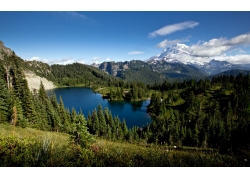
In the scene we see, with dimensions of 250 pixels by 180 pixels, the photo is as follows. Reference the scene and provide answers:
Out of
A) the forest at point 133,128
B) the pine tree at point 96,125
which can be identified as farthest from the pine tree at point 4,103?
the pine tree at point 96,125

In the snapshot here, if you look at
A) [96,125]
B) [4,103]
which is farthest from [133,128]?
[4,103]

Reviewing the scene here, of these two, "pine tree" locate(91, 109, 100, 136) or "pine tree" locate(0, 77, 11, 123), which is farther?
"pine tree" locate(91, 109, 100, 136)

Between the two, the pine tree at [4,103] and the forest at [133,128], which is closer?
the forest at [133,128]

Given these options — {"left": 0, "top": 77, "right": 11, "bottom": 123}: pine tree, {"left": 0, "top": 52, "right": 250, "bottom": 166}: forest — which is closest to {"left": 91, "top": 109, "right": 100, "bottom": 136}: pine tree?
{"left": 0, "top": 52, "right": 250, "bottom": 166}: forest

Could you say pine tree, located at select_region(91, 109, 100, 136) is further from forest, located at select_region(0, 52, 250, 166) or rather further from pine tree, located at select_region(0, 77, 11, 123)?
pine tree, located at select_region(0, 77, 11, 123)

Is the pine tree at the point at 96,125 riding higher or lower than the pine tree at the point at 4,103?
lower

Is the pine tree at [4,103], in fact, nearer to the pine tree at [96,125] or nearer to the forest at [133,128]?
the forest at [133,128]

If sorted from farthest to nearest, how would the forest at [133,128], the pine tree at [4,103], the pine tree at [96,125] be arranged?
the pine tree at [96,125] → the pine tree at [4,103] → the forest at [133,128]

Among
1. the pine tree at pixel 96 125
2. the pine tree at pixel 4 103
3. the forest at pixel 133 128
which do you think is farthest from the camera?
the pine tree at pixel 96 125

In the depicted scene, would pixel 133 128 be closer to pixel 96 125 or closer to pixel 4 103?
pixel 96 125
